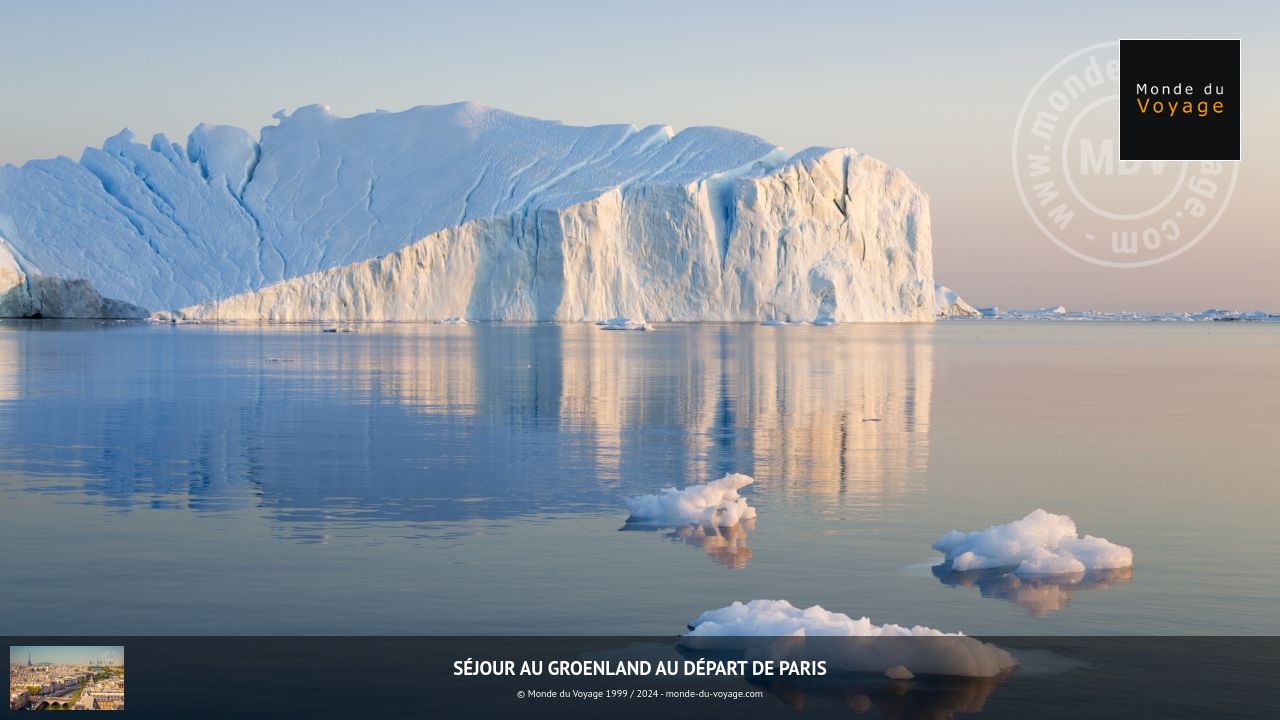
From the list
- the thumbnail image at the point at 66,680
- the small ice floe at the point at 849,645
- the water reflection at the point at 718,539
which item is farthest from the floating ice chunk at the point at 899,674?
the thumbnail image at the point at 66,680

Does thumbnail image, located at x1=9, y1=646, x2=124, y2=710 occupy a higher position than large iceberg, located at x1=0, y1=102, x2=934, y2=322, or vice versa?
large iceberg, located at x1=0, y1=102, x2=934, y2=322

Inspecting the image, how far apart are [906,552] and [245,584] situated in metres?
3.92

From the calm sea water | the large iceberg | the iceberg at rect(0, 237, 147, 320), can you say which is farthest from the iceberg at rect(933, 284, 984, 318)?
the calm sea water

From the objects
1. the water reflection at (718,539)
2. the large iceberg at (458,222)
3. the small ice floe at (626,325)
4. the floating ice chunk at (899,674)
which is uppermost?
the large iceberg at (458,222)

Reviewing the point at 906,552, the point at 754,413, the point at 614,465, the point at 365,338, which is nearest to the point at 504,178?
the point at 365,338

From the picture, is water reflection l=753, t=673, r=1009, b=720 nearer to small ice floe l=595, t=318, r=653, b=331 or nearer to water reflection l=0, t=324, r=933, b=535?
water reflection l=0, t=324, r=933, b=535

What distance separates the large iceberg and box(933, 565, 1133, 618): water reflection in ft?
175

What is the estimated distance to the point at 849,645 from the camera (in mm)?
5902

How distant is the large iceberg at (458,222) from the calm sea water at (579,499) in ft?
118

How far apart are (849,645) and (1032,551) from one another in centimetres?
247

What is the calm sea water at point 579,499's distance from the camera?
6.96 meters

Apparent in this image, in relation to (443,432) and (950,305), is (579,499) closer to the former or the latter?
(443,432)

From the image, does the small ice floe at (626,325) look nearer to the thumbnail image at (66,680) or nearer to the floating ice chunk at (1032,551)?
the floating ice chunk at (1032,551)

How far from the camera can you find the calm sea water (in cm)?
696
